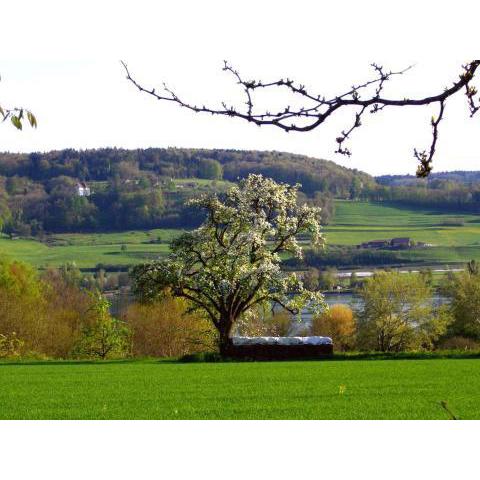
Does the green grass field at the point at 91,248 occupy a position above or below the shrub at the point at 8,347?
below

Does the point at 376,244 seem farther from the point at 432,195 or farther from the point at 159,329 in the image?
the point at 159,329

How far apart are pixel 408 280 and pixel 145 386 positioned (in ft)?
168

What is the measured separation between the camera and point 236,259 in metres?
37.7

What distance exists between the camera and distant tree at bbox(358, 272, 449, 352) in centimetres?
6219

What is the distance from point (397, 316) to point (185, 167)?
13550 centimetres

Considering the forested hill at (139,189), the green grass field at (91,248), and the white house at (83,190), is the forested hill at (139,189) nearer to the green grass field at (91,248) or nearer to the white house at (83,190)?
the white house at (83,190)

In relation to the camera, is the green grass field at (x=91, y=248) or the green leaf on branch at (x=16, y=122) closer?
the green leaf on branch at (x=16, y=122)

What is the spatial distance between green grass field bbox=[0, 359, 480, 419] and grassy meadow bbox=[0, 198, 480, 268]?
109m

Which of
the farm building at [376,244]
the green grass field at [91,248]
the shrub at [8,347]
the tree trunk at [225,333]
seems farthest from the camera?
the farm building at [376,244]

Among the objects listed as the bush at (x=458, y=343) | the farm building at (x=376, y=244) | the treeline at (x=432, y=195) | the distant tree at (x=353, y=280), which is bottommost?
the distant tree at (x=353, y=280)

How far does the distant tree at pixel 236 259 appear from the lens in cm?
3675

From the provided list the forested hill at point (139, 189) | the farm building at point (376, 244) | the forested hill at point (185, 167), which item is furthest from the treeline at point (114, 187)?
the farm building at point (376, 244)

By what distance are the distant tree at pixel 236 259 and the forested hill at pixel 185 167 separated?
114150 millimetres

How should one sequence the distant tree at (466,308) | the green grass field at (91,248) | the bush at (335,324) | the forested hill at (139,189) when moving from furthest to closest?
1. the forested hill at (139,189)
2. the green grass field at (91,248)
3. the bush at (335,324)
4. the distant tree at (466,308)
